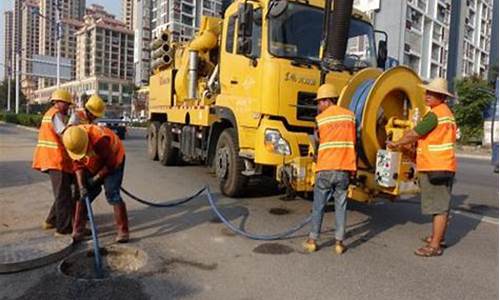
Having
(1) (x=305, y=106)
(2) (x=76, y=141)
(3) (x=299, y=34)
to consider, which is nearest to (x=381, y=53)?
(3) (x=299, y=34)

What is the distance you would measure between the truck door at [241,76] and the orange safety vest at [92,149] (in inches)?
86.0

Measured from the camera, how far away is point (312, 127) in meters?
6.73

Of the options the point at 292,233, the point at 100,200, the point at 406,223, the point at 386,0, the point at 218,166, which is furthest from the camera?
the point at 386,0

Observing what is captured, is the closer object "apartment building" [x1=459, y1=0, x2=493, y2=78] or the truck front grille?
the truck front grille

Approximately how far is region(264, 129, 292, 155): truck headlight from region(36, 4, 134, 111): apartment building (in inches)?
1777

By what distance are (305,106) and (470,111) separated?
27447 millimetres

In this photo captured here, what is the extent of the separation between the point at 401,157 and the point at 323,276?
1797mm

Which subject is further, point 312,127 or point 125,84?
point 125,84

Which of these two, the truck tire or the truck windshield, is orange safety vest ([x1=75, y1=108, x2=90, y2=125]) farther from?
the truck tire

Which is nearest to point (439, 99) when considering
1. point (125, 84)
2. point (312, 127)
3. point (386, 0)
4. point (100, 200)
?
point (312, 127)

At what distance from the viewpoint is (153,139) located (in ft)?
42.3

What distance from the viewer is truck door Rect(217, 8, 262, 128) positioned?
6.76 meters

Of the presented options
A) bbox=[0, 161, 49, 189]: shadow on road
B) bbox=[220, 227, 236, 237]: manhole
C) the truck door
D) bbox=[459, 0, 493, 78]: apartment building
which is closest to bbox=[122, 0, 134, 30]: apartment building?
bbox=[459, 0, 493, 78]: apartment building

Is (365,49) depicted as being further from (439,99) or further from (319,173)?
(319,173)
